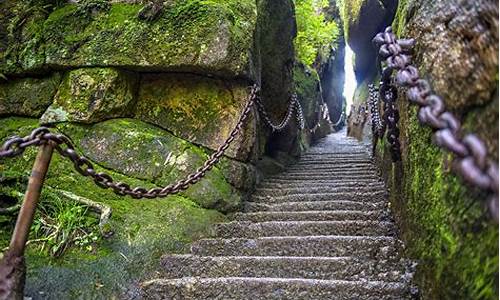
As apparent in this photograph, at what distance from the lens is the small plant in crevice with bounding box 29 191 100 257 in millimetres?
3529

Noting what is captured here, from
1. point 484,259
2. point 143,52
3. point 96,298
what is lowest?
point 96,298

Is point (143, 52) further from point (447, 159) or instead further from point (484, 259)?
point (484, 259)

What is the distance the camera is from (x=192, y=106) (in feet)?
17.2

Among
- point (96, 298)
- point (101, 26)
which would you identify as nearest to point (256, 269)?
point (96, 298)

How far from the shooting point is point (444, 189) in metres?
2.33

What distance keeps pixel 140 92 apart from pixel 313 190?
273 cm

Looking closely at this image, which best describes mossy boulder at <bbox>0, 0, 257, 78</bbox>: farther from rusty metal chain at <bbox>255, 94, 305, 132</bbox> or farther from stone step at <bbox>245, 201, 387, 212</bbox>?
stone step at <bbox>245, 201, 387, 212</bbox>

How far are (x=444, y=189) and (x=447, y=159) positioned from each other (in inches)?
6.6

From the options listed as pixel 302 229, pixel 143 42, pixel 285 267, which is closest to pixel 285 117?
pixel 143 42

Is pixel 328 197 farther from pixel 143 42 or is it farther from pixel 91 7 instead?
pixel 91 7

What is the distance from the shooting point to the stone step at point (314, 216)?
4562 mm

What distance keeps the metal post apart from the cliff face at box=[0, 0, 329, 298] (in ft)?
5.33

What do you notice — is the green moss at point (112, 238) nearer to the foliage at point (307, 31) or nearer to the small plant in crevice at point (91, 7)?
the small plant in crevice at point (91, 7)

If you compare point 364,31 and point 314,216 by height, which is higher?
point 364,31
